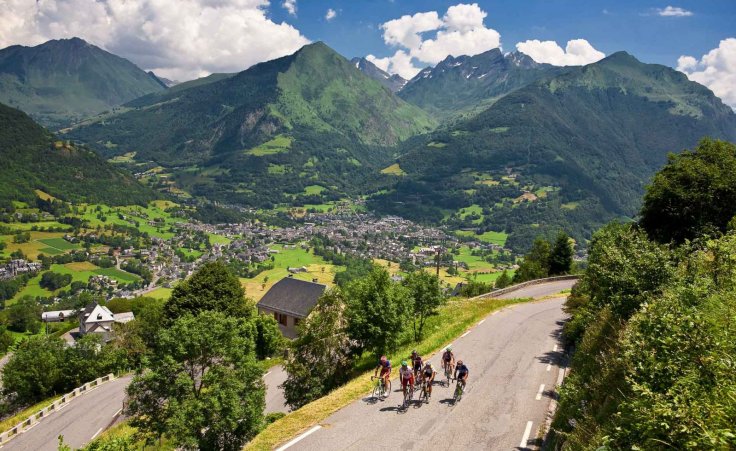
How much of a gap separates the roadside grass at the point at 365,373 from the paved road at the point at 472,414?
84 cm

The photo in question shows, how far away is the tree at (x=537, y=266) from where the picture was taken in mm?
83500

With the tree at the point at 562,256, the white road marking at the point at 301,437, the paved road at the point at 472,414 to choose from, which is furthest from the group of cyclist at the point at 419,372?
the tree at the point at 562,256

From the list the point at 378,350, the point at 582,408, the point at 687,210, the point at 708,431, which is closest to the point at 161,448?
the point at 378,350

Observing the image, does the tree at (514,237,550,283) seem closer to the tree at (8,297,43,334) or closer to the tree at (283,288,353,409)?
the tree at (283,288,353,409)

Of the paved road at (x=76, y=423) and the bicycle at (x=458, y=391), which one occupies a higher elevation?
the bicycle at (x=458, y=391)

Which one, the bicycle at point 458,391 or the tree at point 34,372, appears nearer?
the bicycle at point 458,391

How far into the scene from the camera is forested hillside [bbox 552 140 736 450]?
A: 796 cm

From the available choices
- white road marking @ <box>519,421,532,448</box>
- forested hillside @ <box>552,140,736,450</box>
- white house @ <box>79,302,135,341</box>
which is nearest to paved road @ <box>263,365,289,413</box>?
white road marking @ <box>519,421,532,448</box>

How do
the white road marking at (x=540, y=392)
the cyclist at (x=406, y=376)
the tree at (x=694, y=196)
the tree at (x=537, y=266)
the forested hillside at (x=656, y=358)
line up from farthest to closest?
the tree at (x=537, y=266), the tree at (x=694, y=196), the white road marking at (x=540, y=392), the cyclist at (x=406, y=376), the forested hillside at (x=656, y=358)

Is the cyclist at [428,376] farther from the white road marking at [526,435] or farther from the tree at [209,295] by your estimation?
the tree at [209,295]

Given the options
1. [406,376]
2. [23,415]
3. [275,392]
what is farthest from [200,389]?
[23,415]

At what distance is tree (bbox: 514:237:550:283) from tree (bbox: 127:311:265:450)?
64921 mm

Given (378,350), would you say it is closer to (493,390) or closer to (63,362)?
(493,390)

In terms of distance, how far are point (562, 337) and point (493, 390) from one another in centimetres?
1436
